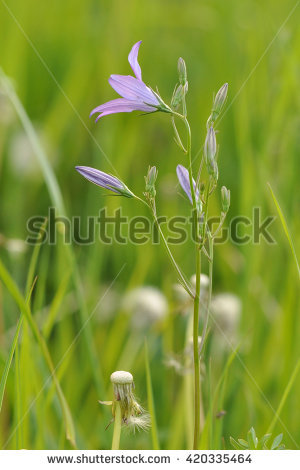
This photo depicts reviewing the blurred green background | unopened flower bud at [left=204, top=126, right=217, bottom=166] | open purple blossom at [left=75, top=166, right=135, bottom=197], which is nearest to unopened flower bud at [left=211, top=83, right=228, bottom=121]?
unopened flower bud at [left=204, top=126, right=217, bottom=166]

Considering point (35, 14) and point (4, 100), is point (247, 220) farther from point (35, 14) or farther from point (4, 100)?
point (35, 14)

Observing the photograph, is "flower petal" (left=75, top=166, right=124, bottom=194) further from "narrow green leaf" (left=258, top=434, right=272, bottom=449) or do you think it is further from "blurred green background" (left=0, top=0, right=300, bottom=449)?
"narrow green leaf" (left=258, top=434, right=272, bottom=449)

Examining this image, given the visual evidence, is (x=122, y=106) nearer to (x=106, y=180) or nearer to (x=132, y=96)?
(x=132, y=96)

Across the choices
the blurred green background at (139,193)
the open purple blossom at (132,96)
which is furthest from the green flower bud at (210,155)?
the blurred green background at (139,193)

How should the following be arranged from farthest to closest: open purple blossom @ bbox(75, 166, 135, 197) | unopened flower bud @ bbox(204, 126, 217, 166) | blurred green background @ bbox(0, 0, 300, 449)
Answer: blurred green background @ bbox(0, 0, 300, 449)
open purple blossom @ bbox(75, 166, 135, 197)
unopened flower bud @ bbox(204, 126, 217, 166)

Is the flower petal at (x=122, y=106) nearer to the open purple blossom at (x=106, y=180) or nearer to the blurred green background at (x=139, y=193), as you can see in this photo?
the open purple blossom at (x=106, y=180)
